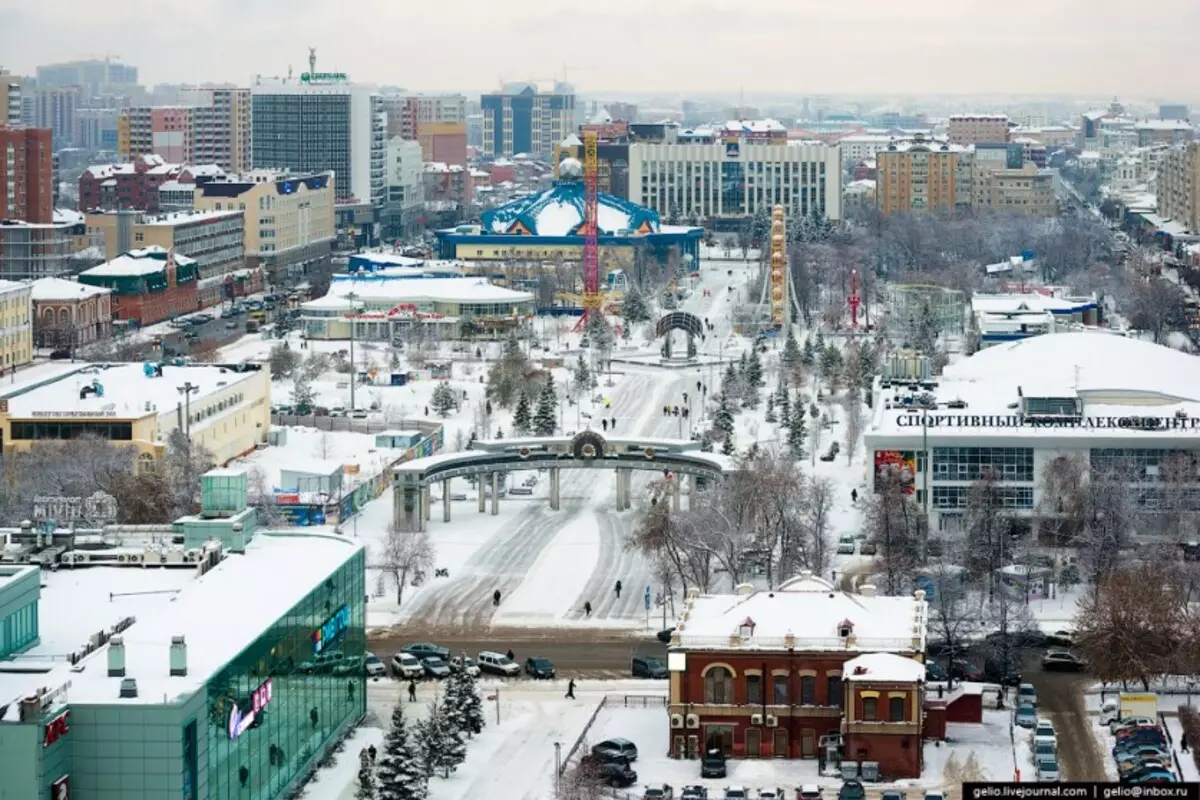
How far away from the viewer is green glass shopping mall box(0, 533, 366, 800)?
27.2m

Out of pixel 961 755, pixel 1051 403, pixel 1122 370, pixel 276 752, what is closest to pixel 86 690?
pixel 276 752

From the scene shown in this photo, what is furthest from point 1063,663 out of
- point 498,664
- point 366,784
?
point 366,784

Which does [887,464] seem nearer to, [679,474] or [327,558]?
[679,474]

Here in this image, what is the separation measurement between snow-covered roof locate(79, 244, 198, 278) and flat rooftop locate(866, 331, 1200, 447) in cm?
3513

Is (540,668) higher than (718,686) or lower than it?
lower

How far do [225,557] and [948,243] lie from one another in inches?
3128

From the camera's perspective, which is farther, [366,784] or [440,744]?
[440,744]

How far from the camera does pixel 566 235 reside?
344 feet

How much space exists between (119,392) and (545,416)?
9641 millimetres

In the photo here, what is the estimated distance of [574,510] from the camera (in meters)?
52.2

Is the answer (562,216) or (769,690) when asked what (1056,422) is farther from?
(562,216)

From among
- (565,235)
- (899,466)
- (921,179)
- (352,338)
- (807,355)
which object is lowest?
(899,466)

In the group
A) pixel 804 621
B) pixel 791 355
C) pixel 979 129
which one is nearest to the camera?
pixel 804 621

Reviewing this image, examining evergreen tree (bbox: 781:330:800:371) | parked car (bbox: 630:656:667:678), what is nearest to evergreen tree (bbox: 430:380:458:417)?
evergreen tree (bbox: 781:330:800:371)
